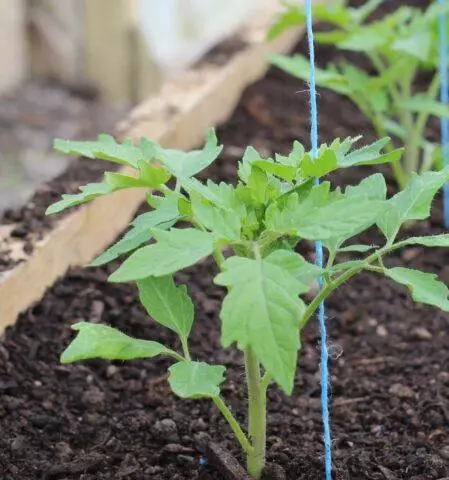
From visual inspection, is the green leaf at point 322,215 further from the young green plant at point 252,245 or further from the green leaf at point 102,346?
the green leaf at point 102,346

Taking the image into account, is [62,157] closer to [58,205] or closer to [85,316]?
[85,316]

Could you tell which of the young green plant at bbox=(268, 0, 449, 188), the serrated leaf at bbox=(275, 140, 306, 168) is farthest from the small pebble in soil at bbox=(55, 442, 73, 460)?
the young green plant at bbox=(268, 0, 449, 188)

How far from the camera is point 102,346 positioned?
4.55 ft

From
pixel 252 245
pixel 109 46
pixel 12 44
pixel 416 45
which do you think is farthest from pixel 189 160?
pixel 109 46

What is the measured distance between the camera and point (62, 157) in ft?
13.6

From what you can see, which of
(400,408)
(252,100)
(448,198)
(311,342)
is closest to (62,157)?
(252,100)

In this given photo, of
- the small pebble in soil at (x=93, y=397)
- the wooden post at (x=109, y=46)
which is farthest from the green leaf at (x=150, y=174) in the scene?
the wooden post at (x=109, y=46)

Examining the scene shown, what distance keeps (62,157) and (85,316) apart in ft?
6.79

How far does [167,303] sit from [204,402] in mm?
447

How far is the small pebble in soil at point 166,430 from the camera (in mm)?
1766

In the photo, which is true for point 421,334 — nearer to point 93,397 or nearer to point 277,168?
point 93,397

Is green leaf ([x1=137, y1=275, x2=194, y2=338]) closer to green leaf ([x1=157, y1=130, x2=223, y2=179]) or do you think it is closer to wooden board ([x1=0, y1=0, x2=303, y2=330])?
green leaf ([x1=157, y1=130, x2=223, y2=179])

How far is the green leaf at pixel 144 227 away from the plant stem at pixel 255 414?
0.22m

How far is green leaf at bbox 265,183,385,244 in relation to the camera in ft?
4.18
